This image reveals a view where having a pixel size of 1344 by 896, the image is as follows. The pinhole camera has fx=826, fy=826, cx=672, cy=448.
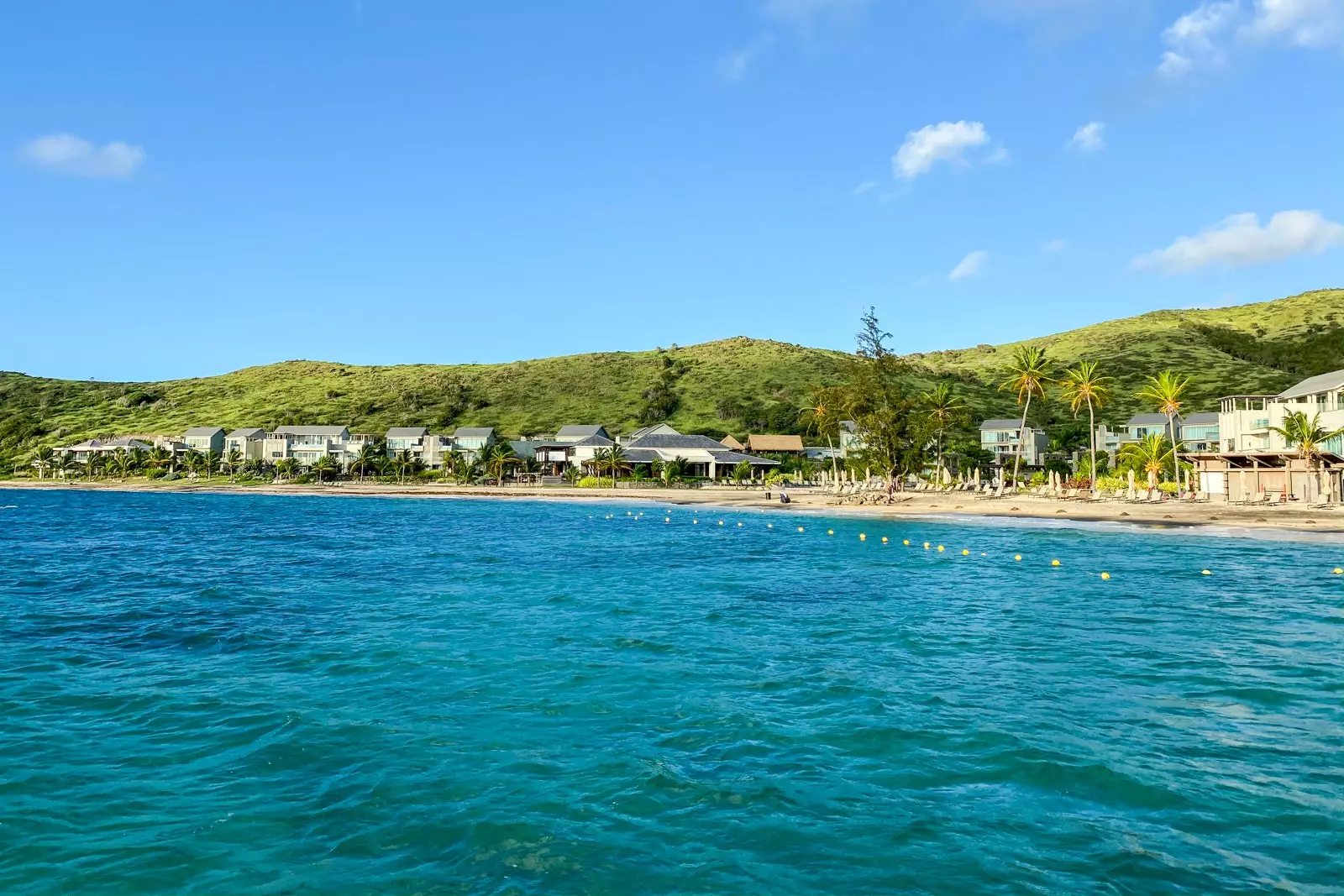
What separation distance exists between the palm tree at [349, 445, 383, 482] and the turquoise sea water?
269 feet

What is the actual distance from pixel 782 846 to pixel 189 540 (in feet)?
130

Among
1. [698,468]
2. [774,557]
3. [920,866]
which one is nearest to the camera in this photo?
[920,866]

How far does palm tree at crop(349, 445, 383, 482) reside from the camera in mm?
103812

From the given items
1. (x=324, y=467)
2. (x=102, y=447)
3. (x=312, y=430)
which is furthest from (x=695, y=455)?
(x=102, y=447)

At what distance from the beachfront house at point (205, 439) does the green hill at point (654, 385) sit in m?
12.5

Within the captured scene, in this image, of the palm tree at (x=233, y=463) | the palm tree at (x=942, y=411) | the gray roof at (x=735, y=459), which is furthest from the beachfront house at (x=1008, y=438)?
the palm tree at (x=233, y=463)

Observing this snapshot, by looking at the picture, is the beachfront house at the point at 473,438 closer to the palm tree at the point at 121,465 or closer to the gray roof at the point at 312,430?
the gray roof at the point at 312,430

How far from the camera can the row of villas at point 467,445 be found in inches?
3861

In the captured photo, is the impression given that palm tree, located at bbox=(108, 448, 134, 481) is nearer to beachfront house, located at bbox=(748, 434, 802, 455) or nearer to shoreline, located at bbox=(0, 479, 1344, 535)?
shoreline, located at bbox=(0, 479, 1344, 535)

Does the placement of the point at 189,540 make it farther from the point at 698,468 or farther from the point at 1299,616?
the point at 698,468

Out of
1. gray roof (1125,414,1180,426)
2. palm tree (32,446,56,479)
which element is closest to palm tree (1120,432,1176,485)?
gray roof (1125,414,1180,426)

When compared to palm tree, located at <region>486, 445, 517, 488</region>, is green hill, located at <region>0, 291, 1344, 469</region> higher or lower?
higher

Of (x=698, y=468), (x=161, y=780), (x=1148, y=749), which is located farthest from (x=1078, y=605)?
(x=698, y=468)

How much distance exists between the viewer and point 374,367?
624 feet
